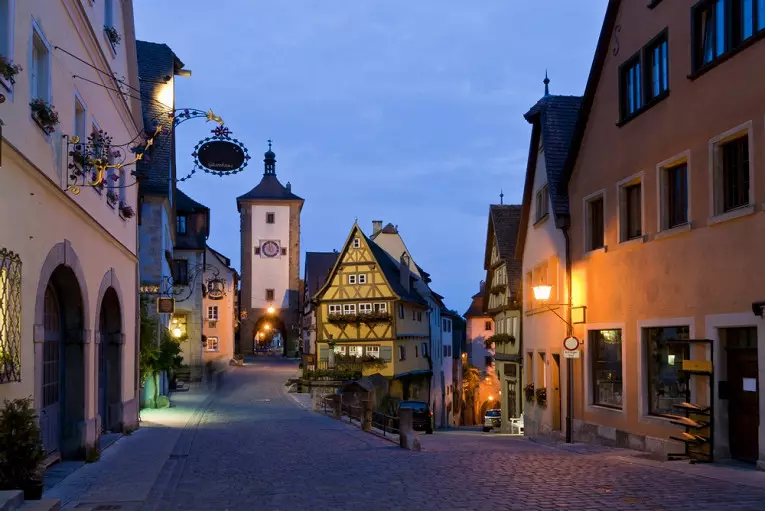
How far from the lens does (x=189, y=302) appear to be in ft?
146

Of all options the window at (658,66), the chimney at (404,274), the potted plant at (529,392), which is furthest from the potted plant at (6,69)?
the chimney at (404,274)

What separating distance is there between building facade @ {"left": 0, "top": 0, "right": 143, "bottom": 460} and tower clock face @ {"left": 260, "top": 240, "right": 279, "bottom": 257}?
59.7m

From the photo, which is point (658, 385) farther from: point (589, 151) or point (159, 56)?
point (159, 56)

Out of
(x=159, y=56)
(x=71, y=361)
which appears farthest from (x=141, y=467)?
(x=159, y=56)

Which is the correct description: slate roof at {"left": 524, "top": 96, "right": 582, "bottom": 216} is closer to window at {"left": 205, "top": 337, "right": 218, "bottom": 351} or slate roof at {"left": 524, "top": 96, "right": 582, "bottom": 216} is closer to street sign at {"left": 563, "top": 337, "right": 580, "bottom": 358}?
street sign at {"left": 563, "top": 337, "right": 580, "bottom": 358}

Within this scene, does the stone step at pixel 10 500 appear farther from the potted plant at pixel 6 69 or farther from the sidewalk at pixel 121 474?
the potted plant at pixel 6 69

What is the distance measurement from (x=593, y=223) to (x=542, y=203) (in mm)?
4464

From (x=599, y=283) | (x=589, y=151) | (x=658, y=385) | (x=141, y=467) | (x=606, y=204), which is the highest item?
(x=589, y=151)

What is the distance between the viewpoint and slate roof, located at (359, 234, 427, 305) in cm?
4799

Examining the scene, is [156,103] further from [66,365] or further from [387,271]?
[387,271]

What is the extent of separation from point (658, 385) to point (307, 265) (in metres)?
61.6

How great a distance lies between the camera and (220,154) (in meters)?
15.4

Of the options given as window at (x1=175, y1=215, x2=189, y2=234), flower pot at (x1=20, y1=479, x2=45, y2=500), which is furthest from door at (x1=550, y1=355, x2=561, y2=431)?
window at (x1=175, y1=215, x2=189, y2=234)

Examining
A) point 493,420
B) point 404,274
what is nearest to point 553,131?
point 493,420
